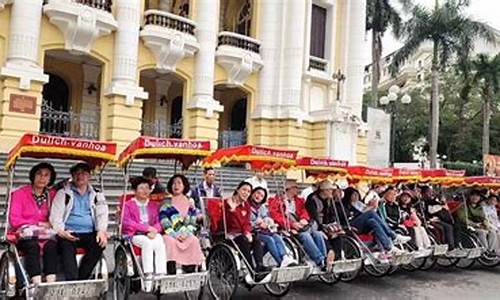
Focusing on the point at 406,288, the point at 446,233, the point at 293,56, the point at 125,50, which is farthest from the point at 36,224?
the point at 293,56

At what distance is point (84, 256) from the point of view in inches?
240

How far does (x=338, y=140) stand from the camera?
21.9 m

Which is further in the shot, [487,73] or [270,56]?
[487,73]

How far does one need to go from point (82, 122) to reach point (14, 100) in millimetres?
3277

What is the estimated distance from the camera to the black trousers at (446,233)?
400 inches

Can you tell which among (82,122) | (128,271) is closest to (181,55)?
(82,122)

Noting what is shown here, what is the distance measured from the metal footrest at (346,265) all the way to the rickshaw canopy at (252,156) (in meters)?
1.68

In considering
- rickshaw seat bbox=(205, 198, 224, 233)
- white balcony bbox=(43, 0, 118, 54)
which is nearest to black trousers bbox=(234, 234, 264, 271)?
rickshaw seat bbox=(205, 198, 224, 233)

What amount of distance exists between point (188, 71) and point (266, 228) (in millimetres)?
12872

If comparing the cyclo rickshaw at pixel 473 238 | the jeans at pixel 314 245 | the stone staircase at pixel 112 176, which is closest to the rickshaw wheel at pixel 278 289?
the jeans at pixel 314 245

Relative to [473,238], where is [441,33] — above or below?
above

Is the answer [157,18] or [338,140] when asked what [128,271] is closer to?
[157,18]

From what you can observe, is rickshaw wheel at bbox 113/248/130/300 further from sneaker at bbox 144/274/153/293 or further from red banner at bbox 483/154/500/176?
red banner at bbox 483/154/500/176

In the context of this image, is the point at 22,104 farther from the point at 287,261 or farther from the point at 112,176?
the point at 287,261
